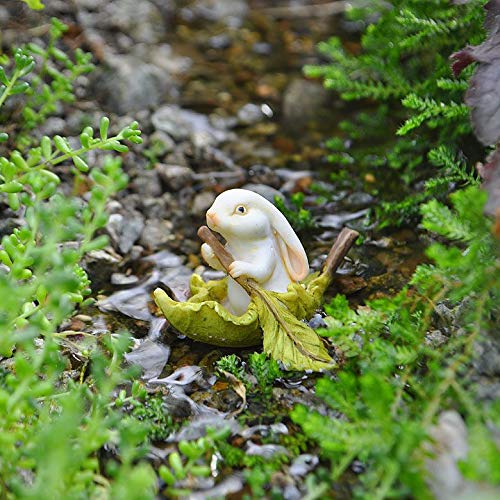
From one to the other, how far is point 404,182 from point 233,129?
113 centimetres

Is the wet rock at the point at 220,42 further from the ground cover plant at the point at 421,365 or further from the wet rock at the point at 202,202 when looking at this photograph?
the ground cover plant at the point at 421,365

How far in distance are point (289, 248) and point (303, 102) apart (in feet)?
6.33

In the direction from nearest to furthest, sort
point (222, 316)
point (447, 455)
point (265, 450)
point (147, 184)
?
point (447, 455), point (265, 450), point (222, 316), point (147, 184)

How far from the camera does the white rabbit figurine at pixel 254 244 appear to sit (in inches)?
89.8

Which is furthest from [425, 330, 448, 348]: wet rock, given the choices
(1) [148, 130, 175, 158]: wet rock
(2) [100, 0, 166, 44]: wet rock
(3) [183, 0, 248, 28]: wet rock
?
(3) [183, 0, 248, 28]: wet rock

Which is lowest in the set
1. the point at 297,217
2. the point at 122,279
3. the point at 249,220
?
the point at 122,279

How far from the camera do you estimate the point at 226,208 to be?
2285mm

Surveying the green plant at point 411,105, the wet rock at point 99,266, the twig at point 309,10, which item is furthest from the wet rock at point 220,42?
the wet rock at point 99,266

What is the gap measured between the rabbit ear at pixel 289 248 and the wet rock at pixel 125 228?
0.92 meters

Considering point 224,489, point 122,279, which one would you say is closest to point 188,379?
point 224,489

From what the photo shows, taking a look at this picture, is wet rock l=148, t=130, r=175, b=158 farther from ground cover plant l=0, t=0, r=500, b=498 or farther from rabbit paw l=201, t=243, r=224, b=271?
rabbit paw l=201, t=243, r=224, b=271

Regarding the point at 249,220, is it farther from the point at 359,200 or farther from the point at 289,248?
the point at 359,200

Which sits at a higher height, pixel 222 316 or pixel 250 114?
pixel 222 316

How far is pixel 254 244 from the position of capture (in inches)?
92.0
